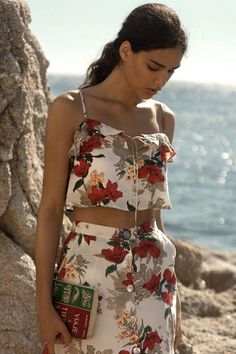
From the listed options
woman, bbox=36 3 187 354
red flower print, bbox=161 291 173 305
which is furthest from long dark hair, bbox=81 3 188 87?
red flower print, bbox=161 291 173 305

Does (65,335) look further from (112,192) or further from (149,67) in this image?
(149,67)

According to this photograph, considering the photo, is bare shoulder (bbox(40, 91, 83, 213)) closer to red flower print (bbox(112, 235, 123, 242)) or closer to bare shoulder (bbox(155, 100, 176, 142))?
red flower print (bbox(112, 235, 123, 242))

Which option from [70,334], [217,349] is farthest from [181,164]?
[70,334]

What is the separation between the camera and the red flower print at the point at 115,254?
11.0ft

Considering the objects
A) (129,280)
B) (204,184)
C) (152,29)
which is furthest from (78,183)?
(204,184)

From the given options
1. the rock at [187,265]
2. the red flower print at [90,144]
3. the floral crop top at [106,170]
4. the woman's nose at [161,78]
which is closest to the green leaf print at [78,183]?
the floral crop top at [106,170]

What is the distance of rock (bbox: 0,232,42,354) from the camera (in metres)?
4.28

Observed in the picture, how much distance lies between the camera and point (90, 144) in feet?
11.2

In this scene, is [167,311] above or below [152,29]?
below

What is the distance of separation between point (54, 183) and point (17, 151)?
3.82ft

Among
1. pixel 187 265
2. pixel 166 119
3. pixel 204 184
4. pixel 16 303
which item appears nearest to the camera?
pixel 166 119

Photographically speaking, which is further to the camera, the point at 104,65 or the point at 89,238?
the point at 104,65

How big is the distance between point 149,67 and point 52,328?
102 centimetres

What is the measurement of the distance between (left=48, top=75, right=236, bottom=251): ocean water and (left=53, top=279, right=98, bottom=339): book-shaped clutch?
1.14 metres
